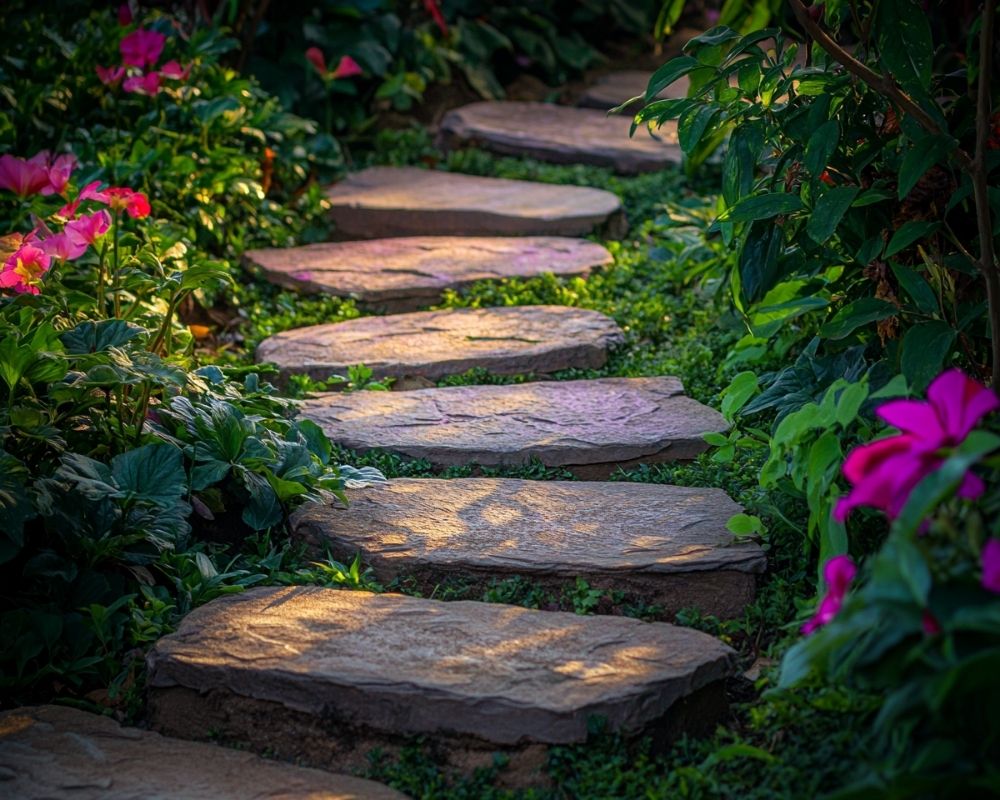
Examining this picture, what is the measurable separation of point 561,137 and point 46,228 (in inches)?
109

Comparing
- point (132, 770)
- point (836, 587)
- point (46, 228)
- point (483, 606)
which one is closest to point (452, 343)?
point (46, 228)

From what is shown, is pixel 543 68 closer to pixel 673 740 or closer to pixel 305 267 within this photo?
pixel 305 267

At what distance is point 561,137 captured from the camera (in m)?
4.85

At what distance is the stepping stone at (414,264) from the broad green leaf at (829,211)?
1665 mm

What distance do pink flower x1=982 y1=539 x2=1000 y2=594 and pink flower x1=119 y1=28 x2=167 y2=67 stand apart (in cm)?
328

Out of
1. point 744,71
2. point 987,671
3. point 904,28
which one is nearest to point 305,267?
point 744,71

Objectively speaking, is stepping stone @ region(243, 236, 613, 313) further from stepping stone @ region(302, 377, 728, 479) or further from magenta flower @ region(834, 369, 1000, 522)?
magenta flower @ region(834, 369, 1000, 522)

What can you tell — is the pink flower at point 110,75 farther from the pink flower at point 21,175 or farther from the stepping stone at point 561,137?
the stepping stone at point 561,137

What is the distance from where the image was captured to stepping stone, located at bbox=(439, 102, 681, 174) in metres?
4.65

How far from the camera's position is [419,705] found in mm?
1682

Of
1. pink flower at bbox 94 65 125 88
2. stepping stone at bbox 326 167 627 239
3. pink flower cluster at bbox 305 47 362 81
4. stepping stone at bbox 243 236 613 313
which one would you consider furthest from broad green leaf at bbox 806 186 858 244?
pink flower cluster at bbox 305 47 362 81

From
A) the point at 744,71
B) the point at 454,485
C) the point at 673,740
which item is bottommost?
the point at 673,740

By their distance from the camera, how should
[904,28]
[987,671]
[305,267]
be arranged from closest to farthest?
[987,671]
[904,28]
[305,267]

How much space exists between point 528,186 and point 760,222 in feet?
7.52
